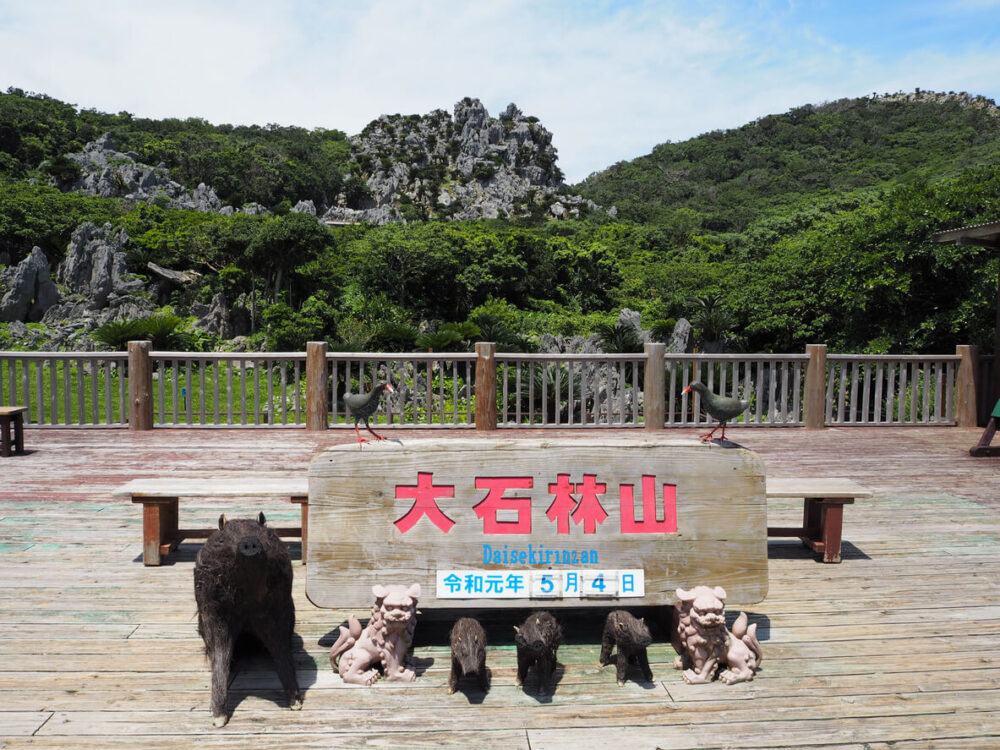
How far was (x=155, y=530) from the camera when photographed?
11.4 feet

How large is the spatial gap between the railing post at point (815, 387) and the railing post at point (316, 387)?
535cm

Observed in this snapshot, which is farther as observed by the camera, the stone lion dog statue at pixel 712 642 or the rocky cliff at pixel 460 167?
the rocky cliff at pixel 460 167

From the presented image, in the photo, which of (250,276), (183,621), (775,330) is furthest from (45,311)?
(183,621)

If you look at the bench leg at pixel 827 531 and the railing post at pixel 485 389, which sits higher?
the railing post at pixel 485 389

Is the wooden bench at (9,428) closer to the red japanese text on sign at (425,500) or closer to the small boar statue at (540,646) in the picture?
the red japanese text on sign at (425,500)

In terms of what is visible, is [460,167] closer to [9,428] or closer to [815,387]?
[815,387]

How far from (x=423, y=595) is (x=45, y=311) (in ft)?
96.8

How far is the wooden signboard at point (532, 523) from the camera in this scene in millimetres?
2576

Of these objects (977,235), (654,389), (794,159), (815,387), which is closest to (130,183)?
(654,389)

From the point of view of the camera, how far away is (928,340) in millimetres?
10156

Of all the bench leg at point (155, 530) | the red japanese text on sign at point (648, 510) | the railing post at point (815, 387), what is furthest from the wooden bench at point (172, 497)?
the railing post at point (815, 387)

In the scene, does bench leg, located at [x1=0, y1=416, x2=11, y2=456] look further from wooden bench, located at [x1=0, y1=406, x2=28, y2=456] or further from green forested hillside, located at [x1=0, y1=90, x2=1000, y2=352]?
green forested hillside, located at [x1=0, y1=90, x2=1000, y2=352]

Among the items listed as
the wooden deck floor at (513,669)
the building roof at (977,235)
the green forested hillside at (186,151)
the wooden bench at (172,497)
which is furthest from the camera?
the green forested hillside at (186,151)

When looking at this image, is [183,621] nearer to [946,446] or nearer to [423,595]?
[423,595]
